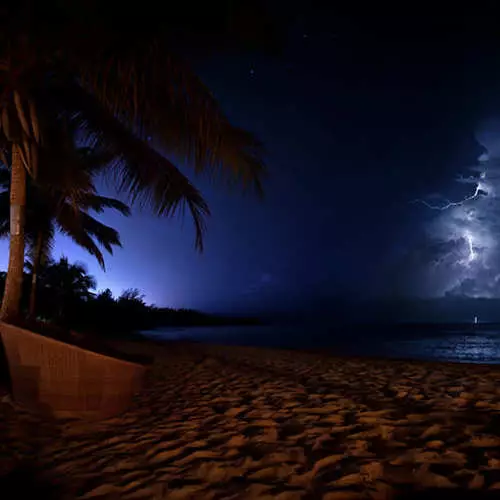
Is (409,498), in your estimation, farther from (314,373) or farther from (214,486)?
(314,373)

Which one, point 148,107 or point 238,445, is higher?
point 148,107

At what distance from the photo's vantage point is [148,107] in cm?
447

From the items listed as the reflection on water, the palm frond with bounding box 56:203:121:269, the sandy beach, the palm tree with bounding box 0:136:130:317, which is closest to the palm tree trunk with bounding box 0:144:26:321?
the sandy beach

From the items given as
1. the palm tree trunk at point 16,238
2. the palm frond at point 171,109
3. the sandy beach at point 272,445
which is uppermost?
the palm frond at point 171,109

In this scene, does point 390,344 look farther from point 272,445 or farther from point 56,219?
point 272,445

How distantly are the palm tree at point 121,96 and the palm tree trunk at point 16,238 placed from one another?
1cm

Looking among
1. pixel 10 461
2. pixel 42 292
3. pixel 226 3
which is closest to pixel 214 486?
pixel 10 461

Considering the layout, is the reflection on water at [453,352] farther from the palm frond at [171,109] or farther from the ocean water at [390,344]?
the palm frond at [171,109]

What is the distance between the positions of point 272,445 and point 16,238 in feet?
12.3

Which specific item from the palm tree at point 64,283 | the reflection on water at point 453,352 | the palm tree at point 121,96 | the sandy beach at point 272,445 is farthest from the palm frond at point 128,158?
the palm tree at point 64,283

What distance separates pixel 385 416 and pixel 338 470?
124 cm

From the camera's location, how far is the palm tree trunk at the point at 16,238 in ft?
16.3

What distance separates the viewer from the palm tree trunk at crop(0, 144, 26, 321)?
196 inches

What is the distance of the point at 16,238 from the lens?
5.07 metres
